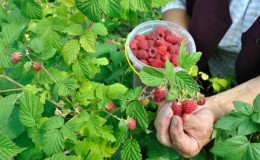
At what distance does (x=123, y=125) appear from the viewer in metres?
0.96

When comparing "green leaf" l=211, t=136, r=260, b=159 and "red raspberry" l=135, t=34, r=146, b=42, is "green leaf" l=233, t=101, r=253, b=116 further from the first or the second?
"red raspberry" l=135, t=34, r=146, b=42

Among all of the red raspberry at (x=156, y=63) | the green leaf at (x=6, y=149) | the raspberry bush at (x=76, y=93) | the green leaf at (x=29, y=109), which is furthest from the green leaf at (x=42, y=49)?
the red raspberry at (x=156, y=63)

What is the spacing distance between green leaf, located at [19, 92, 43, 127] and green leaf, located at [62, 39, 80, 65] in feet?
0.47

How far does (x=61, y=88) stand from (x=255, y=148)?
19.3 inches

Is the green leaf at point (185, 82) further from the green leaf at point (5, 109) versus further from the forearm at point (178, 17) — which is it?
the forearm at point (178, 17)

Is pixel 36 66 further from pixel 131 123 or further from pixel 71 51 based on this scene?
pixel 131 123

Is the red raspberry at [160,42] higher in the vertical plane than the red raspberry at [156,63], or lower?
higher

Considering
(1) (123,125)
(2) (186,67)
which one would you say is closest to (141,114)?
(1) (123,125)

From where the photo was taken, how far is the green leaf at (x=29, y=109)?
37.5 inches

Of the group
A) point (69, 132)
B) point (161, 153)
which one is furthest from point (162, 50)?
point (69, 132)

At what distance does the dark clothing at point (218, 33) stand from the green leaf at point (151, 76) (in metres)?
0.40

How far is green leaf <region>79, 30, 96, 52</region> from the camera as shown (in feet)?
3.37

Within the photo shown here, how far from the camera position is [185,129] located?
3.41 ft

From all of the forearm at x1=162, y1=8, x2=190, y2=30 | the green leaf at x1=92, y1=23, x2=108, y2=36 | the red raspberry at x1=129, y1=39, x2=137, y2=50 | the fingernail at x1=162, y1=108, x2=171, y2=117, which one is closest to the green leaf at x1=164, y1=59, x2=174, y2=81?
the fingernail at x1=162, y1=108, x2=171, y2=117
